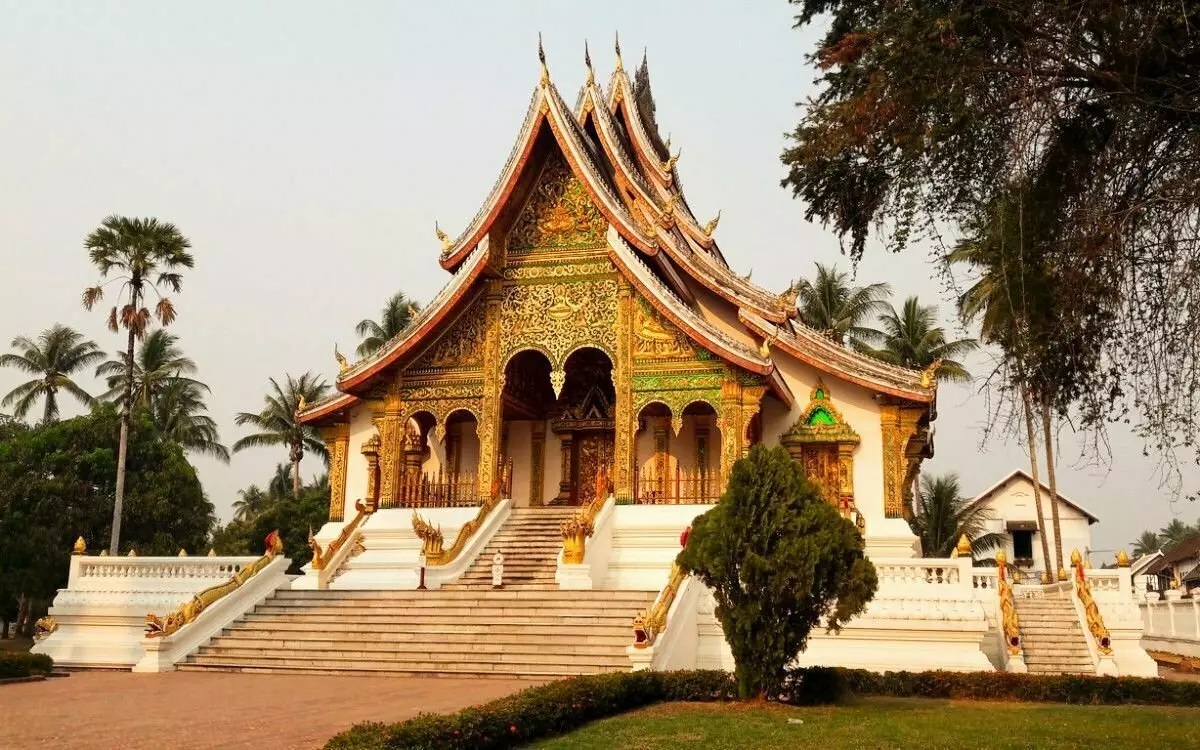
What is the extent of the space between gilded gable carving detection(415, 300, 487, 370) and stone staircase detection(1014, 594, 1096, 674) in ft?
31.4

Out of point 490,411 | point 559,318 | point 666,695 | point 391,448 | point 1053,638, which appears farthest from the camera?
point 391,448

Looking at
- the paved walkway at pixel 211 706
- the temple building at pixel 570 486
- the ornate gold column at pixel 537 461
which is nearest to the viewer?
the paved walkway at pixel 211 706

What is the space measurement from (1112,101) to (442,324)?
13.4 m

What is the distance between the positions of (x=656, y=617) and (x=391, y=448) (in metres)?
7.90

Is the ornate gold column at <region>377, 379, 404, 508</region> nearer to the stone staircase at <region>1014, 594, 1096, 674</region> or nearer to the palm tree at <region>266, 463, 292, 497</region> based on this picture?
the stone staircase at <region>1014, 594, 1096, 674</region>

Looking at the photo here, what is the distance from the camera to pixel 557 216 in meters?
18.3

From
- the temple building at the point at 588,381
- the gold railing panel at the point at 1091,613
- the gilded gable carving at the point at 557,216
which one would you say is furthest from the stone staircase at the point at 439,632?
the gilded gable carving at the point at 557,216

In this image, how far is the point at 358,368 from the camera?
1794 centimetres

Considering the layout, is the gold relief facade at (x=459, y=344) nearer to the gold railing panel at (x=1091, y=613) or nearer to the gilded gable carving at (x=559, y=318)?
the gilded gable carving at (x=559, y=318)

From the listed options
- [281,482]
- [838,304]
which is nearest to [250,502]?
[281,482]

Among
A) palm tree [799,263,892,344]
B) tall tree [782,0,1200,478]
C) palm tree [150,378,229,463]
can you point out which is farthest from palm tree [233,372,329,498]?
tall tree [782,0,1200,478]

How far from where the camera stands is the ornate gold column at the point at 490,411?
17141 mm

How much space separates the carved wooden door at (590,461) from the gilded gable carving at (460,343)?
110 inches

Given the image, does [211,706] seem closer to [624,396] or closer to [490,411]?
[490,411]
